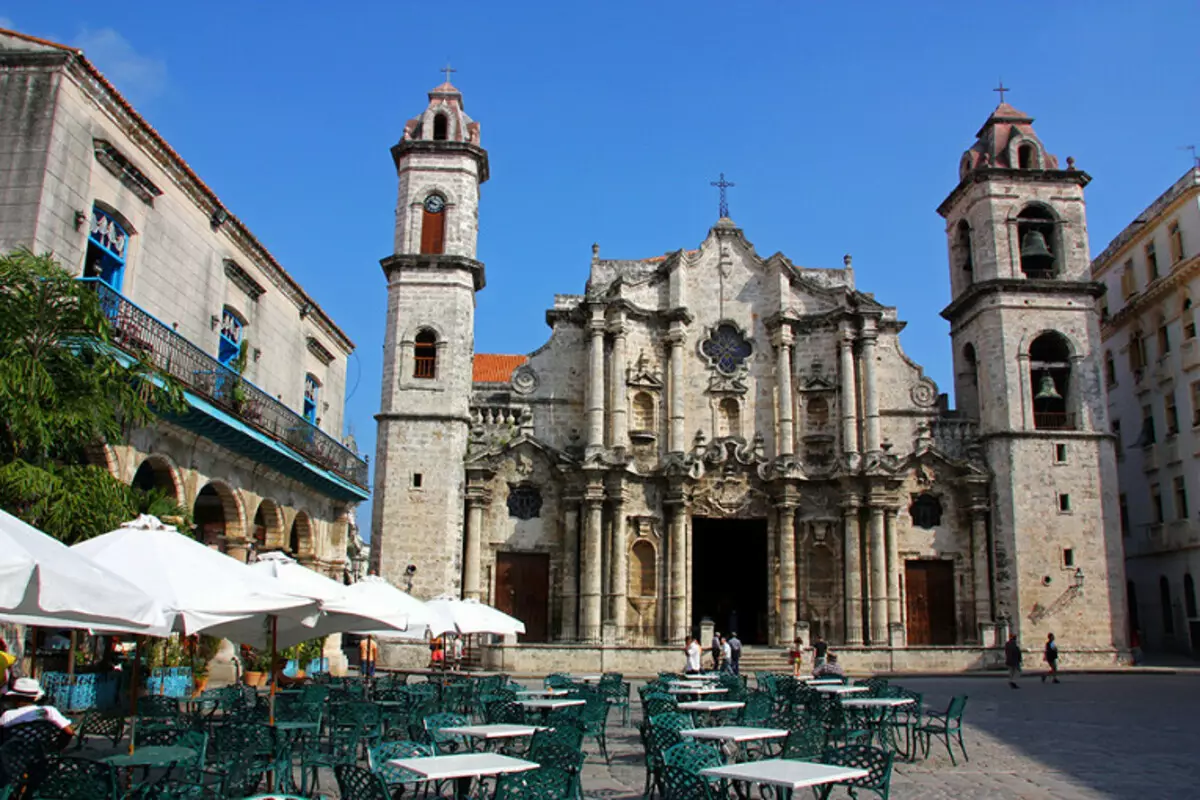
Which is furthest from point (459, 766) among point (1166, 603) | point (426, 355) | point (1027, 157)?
point (1166, 603)

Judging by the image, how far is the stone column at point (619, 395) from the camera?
106 feet

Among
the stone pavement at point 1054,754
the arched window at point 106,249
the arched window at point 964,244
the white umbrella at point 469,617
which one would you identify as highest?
the arched window at point 964,244

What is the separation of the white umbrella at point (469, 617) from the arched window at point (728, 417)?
54.3 feet

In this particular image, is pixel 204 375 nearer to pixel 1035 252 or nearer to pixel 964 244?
pixel 1035 252

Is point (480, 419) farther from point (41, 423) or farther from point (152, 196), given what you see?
point (41, 423)

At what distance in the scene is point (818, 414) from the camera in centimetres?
3434

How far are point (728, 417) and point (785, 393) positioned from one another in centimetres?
210

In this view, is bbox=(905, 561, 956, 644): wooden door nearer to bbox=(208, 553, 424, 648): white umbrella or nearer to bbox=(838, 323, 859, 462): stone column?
bbox=(838, 323, 859, 462): stone column

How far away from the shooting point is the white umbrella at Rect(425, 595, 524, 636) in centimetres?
1691

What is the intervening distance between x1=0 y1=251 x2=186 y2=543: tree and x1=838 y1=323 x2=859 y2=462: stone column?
24.5m

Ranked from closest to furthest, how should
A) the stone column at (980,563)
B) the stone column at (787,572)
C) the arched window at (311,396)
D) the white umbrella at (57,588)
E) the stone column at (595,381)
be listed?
the white umbrella at (57,588) < the arched window at (311,396) < the stone column at (787,572) < the stone column at (980,563) < the stone column at (595,381)

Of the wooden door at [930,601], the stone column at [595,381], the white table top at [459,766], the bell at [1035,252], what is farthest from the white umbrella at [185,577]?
the bell at [1035,252]

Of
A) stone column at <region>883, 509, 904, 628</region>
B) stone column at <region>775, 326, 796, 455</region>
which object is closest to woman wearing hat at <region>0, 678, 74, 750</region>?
stone column at <region>775, 326, 796, 455</region>

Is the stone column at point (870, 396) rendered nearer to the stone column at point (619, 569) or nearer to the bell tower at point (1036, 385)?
the bell tower at point (1036, 385)
